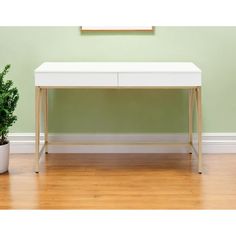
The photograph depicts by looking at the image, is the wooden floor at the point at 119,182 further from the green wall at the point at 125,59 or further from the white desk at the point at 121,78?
the white desk at the point at 121,78

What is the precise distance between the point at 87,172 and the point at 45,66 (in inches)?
29.8

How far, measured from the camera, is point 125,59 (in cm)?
375

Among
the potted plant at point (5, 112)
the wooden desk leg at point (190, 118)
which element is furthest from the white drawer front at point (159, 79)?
the potted plant at point (5, 112)

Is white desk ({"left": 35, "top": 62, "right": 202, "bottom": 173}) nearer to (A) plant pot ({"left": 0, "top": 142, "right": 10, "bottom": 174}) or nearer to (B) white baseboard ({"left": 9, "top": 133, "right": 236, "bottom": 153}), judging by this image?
(A) plant pot ({"left": 0, "top": 142, "right": 10, "bottom": 174})

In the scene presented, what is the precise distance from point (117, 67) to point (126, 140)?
688mm

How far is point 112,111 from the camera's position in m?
3.82

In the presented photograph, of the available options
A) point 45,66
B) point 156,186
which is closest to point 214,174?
point 156,186

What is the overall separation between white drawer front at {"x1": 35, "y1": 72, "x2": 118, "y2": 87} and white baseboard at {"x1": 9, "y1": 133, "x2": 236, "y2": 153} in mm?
716

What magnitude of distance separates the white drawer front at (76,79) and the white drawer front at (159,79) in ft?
0.22

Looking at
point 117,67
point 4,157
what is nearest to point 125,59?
point 117,67

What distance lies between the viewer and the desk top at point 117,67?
3205 mm

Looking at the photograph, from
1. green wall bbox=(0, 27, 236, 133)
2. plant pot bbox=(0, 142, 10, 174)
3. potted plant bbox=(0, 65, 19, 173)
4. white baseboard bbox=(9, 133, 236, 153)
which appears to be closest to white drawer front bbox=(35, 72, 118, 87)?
potted plant bbox=(0, 65, 19, 173)

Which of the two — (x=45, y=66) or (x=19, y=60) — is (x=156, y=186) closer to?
(x=45, y=66)

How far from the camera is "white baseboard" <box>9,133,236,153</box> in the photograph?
151 inches
